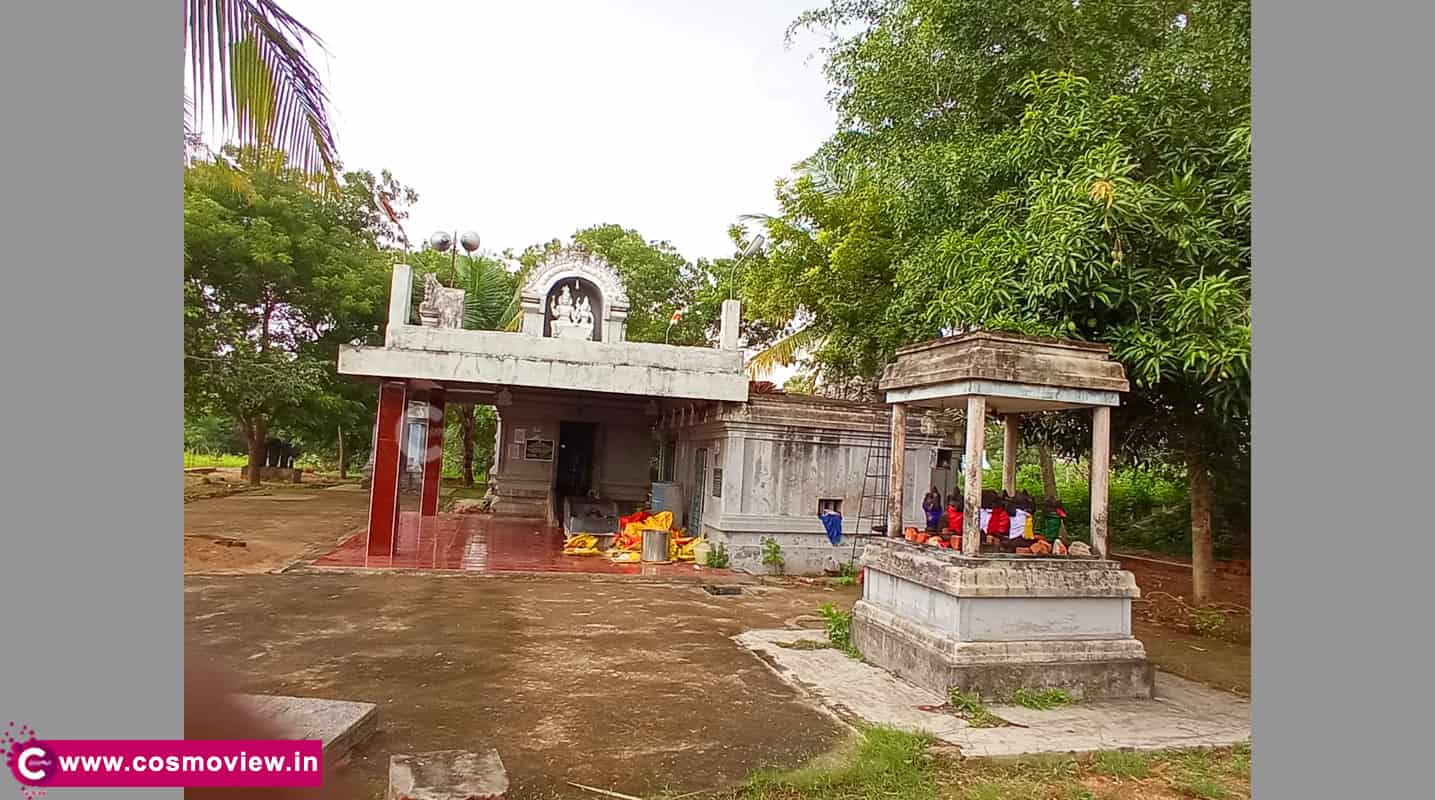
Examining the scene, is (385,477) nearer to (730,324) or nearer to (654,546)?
(654,546)

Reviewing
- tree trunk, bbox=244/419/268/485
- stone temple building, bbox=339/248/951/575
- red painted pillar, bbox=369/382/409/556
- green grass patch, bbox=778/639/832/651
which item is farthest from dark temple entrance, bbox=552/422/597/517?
green grass patch, bbox=778/639/832/651

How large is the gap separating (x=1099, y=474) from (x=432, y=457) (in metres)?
12.3

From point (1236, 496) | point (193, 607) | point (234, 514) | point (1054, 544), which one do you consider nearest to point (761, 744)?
point (1054, 544)

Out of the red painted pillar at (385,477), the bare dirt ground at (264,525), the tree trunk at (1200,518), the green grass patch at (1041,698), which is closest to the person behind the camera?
the green grass patch at (1041,698)

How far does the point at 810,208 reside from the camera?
15711 mm

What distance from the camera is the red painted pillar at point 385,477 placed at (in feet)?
42.2

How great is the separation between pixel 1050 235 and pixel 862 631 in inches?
155

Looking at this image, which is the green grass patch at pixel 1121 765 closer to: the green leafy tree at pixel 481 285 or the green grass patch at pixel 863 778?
the green grass patch at pixel 863 778

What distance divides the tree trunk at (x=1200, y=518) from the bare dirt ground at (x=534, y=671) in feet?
16.9

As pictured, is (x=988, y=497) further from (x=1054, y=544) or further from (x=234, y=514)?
(x=234, y=514)

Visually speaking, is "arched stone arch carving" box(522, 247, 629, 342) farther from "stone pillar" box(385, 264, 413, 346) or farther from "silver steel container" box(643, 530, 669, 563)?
"silver steel container" box(643, 530, 669, 563)

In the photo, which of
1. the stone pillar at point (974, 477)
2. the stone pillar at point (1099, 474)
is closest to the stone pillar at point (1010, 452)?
the stone pillar at point (1099, 474)

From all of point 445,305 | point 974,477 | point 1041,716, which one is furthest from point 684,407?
point 1041,716
